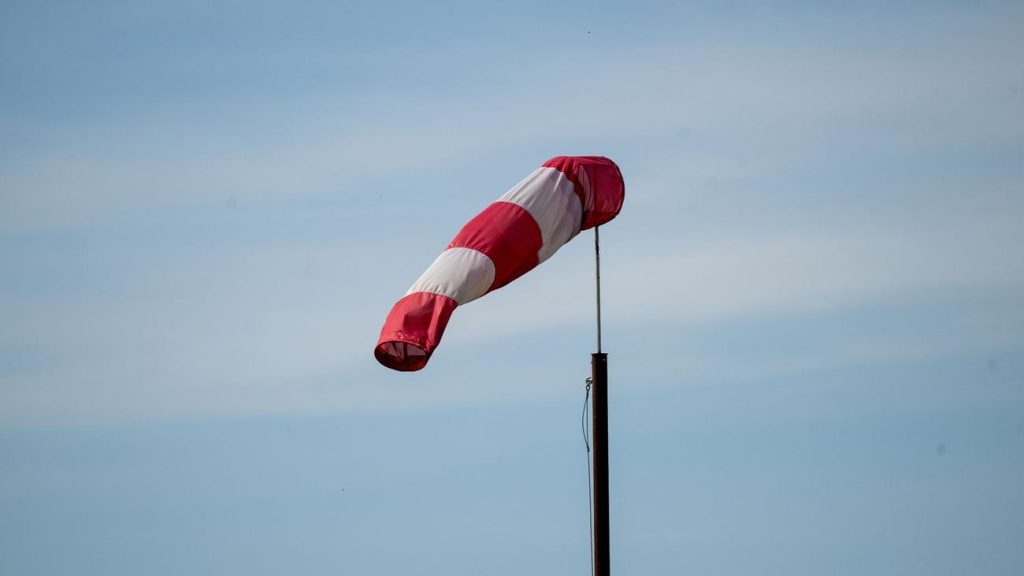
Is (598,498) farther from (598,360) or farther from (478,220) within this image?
(478,220)

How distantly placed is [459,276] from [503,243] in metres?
1.03

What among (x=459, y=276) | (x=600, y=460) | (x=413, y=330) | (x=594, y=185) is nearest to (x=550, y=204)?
(x=594, y=185)

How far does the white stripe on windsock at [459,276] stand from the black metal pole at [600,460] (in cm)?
237

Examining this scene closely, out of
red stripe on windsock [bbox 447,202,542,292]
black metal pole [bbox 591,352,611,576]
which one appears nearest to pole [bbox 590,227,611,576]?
black metal pole [bbox 591,352,611,576]

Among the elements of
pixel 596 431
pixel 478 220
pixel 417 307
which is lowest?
pixel 596 431

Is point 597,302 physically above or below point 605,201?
below

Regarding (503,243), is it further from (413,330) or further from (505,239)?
(413,330)

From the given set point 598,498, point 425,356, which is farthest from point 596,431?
point 425,356

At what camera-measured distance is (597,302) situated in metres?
22.0

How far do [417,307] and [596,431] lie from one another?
11.2 feet

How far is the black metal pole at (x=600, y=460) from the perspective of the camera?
21812 mm

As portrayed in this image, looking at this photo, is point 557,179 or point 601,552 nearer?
point 601,552

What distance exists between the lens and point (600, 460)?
21.9 metres

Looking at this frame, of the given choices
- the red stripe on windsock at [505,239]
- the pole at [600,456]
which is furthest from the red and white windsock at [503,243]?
the pole at [600,456]
